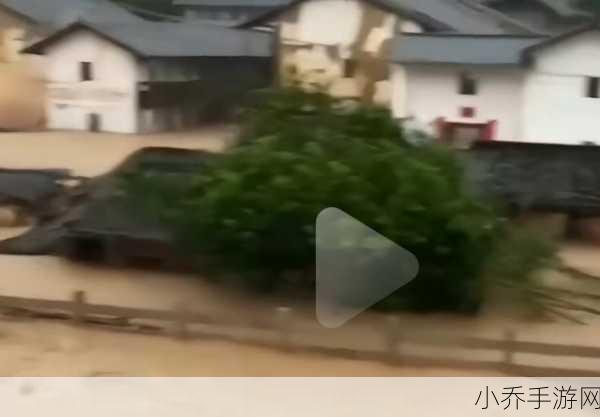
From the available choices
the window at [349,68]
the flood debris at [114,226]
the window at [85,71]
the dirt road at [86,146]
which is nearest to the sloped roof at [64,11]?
the window at [85,71]

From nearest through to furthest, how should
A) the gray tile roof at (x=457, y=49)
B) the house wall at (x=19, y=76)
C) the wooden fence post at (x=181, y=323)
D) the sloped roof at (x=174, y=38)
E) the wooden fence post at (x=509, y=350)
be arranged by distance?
the wooden fence post at (x=509, y=350) → the wooden fence post at (x=181, y=323) → the gray tile roof at (x=457, y=49) → the sloped roof at (x=174, y=38) → the house wall at (x=19, y=76)

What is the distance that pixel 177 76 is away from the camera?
85.4 inches

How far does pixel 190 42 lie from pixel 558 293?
3.27 feet

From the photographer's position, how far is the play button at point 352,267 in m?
1.62

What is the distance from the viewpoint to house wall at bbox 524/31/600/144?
6.15 ft

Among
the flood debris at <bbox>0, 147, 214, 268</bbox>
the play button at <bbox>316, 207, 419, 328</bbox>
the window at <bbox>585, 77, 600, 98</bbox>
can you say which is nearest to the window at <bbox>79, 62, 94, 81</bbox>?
the flood debris at <bbox>0, 147, 214, 268</bbox>

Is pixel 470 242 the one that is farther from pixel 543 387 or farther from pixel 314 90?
pixel 314 90

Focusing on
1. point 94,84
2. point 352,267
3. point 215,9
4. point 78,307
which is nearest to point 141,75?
point 94,84

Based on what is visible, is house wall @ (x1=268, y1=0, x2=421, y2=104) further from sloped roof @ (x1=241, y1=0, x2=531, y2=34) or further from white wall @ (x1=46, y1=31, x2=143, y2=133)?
white wall @ (x1=46, y1=31, x2=143, y2=133)

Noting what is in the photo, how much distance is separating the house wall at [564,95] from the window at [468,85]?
0.11 meters

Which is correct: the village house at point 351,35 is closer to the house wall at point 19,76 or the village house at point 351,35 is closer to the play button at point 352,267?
the play button at point 352,267

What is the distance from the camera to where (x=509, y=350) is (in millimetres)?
1553

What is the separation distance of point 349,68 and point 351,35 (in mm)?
68

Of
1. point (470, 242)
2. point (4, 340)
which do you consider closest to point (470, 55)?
point (470, 242)
